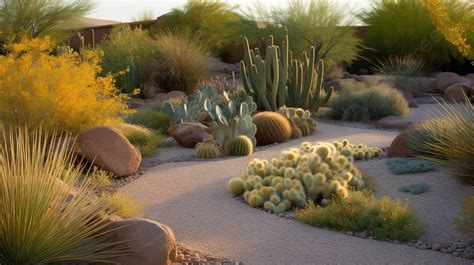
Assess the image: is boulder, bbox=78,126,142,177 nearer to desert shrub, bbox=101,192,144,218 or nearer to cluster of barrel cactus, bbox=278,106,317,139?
desert shrub, bbox=101,192,144,218

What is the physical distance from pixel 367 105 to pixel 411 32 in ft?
34.9

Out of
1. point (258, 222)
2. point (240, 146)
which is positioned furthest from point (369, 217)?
point (240, 146)

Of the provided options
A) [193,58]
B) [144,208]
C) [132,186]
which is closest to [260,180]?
[144,208]

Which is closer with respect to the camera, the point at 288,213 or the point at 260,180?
the point at 288,213

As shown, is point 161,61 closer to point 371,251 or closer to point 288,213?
point 288,213

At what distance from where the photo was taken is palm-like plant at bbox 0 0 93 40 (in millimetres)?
25672

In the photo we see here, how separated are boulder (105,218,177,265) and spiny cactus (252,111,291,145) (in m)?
5.54

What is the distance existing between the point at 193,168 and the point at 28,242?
415 centimetres

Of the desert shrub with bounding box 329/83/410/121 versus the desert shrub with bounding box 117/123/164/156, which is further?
the desert shrub with bounding box 329/83/410/121

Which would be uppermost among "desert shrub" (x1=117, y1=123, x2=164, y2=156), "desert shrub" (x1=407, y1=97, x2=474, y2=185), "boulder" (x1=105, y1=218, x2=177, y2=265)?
"desert shrub" (x1=407, y1=97, x2=474, y2=185)

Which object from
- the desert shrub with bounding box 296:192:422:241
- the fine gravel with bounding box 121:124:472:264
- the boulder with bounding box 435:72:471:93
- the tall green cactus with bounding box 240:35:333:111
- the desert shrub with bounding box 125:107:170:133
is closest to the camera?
the fine gravel with bounding box 121:124:472:264

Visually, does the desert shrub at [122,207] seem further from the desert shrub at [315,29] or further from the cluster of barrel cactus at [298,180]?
the desert shrub at [315,29]

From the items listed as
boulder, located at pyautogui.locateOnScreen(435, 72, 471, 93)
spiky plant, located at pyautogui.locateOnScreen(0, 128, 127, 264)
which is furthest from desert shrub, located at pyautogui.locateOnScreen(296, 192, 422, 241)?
boulder, located at pyautogui.locateOnScreen(435, 72, 471, 93)

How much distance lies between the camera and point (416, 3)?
2317 centimetres
